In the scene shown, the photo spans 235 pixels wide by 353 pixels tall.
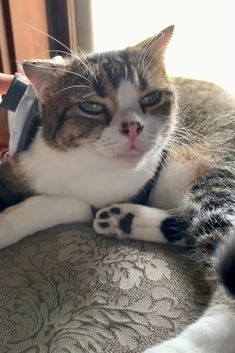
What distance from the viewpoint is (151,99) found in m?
0.84

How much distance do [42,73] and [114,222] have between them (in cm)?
29

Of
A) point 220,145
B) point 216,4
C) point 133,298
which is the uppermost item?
point 216,4

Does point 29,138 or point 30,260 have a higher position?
point 29,138

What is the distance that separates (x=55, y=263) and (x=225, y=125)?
1.45ft

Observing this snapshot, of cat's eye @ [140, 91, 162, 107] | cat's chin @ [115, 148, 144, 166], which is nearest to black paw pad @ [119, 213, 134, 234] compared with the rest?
cat's chin @ [115, 148, 144, 166]

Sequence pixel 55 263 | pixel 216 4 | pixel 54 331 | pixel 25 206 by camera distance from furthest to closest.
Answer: pixel 216 4 → pixel 25 206 → pixel 55 263 → pixel 54 331

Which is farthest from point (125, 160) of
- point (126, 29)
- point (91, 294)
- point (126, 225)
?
point (126, 29)

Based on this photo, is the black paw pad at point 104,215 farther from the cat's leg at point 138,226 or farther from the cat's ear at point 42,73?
the cat's ear at point 42,73

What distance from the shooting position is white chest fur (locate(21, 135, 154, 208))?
87cm

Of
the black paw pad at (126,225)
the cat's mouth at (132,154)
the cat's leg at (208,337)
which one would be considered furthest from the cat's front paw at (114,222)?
the cat's leg at (208,337)

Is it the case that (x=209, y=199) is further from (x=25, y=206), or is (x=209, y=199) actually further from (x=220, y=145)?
(x=25, y=206)

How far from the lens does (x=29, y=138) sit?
94 centimetres

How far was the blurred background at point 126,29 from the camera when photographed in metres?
1.42

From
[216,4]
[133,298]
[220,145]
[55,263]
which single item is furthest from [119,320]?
[216,4]
